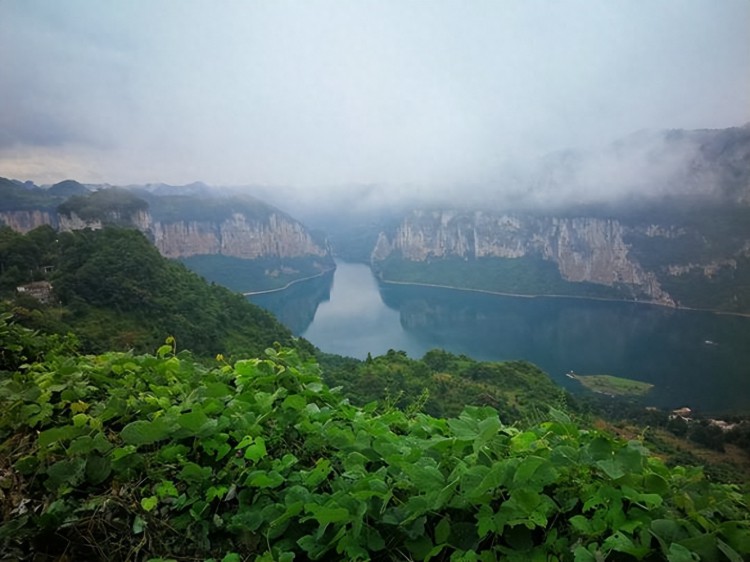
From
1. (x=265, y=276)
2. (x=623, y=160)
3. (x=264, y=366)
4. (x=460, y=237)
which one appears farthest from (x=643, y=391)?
(x=623, y=160)

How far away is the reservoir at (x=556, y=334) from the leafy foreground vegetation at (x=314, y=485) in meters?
35.2

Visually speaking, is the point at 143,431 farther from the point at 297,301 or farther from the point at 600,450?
the point at 297,301

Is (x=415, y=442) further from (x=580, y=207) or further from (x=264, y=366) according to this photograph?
(x=580, y=207)

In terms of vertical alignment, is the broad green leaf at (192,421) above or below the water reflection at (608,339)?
above

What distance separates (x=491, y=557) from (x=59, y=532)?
1330 mm

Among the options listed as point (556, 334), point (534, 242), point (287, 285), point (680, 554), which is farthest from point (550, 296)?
point (680, 554)

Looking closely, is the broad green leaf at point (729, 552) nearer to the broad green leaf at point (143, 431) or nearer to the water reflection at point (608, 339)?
the broad green leaf at point (143, 431)

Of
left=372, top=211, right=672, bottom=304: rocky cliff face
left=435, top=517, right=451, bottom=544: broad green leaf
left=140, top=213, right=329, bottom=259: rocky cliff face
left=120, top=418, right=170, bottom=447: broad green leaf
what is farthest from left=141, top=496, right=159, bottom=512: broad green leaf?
left=140, top=213, right=329, bottom=259: rocky cliff face

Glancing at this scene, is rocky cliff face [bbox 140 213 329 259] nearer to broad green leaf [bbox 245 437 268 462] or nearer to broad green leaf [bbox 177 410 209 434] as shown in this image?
broad green leaf [bbox 177 410 209 434]

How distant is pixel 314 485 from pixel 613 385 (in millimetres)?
43266

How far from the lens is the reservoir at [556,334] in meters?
37.9

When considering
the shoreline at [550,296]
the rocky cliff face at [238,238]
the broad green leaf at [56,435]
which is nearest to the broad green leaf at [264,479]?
the broad green leaf at [56,435]

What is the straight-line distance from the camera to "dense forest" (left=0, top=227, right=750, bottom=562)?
1042 millimetres

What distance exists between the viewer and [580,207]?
109 metres
